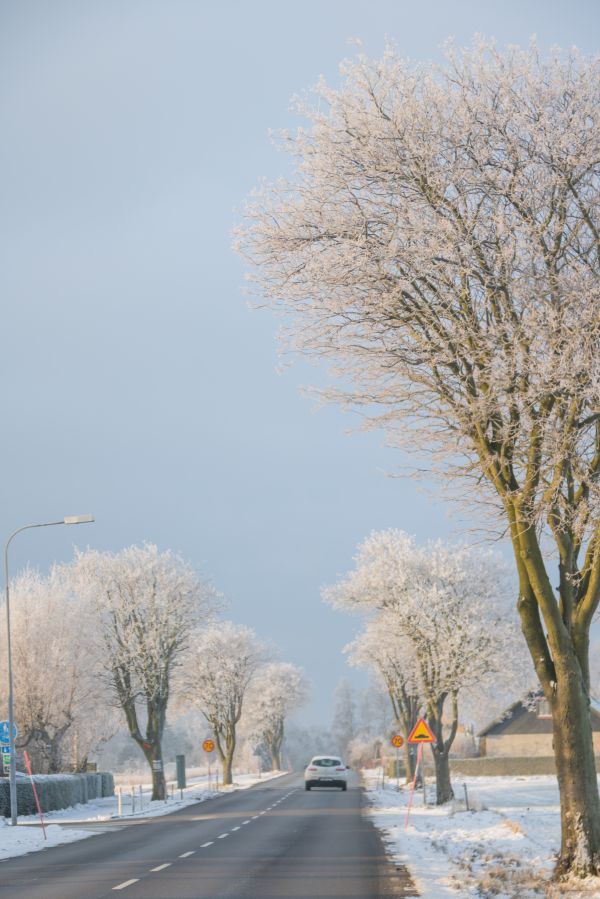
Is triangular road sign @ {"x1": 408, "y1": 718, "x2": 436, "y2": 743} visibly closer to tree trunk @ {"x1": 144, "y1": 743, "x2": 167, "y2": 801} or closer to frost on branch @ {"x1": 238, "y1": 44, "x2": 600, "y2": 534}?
frost on branch @ {"x1": 238, "y1": 44, "x2": 600, "y2": 534}

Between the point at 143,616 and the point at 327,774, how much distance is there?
12646 millimetres

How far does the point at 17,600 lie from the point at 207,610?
10.2m

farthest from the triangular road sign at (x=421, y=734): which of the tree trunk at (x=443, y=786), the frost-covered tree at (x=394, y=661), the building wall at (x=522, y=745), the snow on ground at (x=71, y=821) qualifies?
the building wall at (x=522, y=745)

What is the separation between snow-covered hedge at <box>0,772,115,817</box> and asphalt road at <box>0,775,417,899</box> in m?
8.16

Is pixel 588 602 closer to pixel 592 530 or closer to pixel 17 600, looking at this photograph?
pixel 592 530

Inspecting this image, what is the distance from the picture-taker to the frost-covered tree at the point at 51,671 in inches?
2096

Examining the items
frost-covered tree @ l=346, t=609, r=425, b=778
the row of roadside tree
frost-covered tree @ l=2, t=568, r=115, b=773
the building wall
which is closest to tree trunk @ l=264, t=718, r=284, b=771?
the building wall

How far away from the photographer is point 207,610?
59.4 meters

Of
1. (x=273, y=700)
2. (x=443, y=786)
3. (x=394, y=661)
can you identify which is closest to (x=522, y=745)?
(x=394, y=661)

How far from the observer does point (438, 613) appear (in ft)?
157

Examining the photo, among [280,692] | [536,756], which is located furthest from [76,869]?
[280,692]

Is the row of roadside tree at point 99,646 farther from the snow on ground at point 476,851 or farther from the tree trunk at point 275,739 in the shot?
the tree trunk at point 275,739

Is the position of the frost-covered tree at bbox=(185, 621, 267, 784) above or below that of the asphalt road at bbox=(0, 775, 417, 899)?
above

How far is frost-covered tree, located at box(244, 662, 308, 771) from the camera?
11606 centimetres
